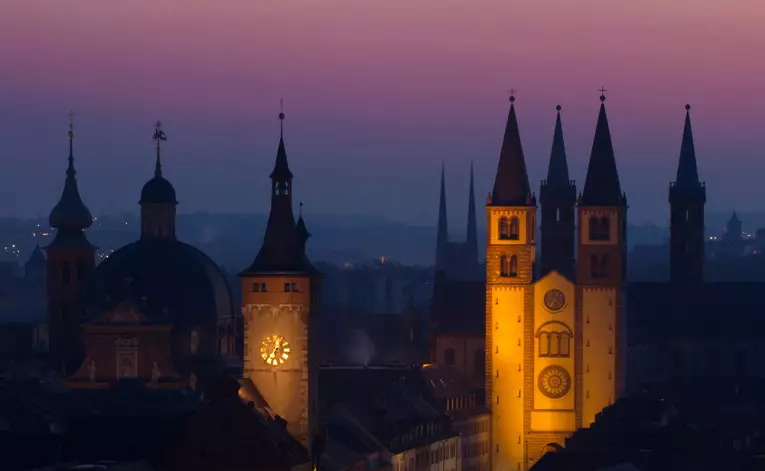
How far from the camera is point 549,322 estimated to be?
166250 millimetres

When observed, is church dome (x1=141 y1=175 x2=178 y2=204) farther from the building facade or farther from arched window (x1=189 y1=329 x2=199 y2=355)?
the building facade

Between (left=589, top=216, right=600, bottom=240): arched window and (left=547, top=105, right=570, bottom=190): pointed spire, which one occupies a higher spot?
(left=547, top=105, right=570, bottom=190): pointed spire

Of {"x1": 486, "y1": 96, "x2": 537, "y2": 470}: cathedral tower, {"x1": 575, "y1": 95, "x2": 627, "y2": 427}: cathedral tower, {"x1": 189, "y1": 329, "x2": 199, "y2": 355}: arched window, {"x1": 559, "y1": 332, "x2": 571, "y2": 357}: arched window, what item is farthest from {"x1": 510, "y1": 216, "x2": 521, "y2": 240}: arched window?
{"x1": 189, "y1": 329, "x2": 199, "y2": 355}: arched window

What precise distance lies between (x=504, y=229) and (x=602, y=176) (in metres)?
5.66

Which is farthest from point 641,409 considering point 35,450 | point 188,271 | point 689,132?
point 689,132

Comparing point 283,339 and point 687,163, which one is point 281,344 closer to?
point 283,339

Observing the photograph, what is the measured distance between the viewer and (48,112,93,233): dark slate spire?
527ft

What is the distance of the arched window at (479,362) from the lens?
18125 cm

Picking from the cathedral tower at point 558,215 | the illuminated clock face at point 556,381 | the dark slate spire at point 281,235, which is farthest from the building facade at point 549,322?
the dark slate spire at point 281,235

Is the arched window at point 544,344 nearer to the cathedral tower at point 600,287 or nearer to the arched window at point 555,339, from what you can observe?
the arched window at point 555,339

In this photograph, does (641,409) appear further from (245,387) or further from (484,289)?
(484,289)

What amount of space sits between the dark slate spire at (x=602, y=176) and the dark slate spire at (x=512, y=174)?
3.15 m

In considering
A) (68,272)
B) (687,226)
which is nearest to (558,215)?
(687,226)

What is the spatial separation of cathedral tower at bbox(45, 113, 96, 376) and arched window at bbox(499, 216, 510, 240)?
21.2 metres
